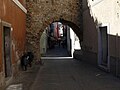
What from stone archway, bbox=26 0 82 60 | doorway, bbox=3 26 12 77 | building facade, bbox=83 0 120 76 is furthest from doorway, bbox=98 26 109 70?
doorway, bbox=3 26 12 77

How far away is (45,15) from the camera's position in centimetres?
2006

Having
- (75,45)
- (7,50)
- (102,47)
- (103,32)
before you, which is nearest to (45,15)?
(75,45)

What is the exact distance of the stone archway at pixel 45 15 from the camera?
19.6 m

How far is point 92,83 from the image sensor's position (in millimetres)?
10711

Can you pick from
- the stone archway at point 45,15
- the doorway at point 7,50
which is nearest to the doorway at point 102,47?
the stone archway at point 45,15

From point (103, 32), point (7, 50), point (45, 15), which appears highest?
point (45, 15)

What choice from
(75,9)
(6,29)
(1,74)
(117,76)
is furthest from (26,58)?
(75,9)

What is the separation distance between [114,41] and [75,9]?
8665 millimetres

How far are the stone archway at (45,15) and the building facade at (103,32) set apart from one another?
1.02 m

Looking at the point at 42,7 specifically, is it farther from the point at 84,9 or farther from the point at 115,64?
the point at 115,64

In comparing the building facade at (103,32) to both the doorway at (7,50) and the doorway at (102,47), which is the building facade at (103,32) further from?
the doorway at (7,50)

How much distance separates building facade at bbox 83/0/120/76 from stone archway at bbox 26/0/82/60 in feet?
3.34

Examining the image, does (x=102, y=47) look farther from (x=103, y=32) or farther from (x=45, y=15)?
(x=45, y=15)

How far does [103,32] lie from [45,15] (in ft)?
19.3
